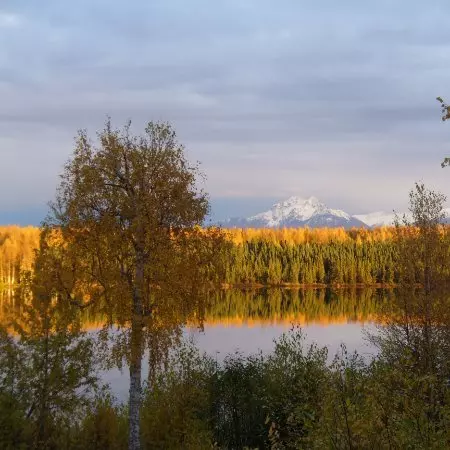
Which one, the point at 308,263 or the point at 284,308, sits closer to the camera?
the point at 284,308

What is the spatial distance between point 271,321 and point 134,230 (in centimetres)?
6279

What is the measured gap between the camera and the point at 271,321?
8556 cm

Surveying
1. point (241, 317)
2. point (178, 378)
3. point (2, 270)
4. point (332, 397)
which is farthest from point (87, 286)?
point (2, 270)

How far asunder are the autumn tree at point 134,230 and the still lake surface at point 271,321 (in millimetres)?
2402

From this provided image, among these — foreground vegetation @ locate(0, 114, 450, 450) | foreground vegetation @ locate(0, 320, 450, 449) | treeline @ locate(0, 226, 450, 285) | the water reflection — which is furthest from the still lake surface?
treeline @ locate(0, 226, 450, 285)

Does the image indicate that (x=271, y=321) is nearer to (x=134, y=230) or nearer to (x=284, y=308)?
(x=284, y=308)

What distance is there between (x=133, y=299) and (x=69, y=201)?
509 cm

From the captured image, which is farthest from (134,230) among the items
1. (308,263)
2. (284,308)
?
(308,263)

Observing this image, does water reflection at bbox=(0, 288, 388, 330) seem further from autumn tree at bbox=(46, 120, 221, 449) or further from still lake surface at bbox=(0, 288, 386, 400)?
autumn tree at bbox=(46, 120, 221, 449)

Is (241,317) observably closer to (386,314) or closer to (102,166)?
(386,314)

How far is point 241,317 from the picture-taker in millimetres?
91938

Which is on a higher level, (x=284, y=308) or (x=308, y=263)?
(x=308, y=263)

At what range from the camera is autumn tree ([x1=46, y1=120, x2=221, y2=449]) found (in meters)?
25.2

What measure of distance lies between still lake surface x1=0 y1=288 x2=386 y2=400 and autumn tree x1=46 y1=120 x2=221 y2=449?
2402 mm
